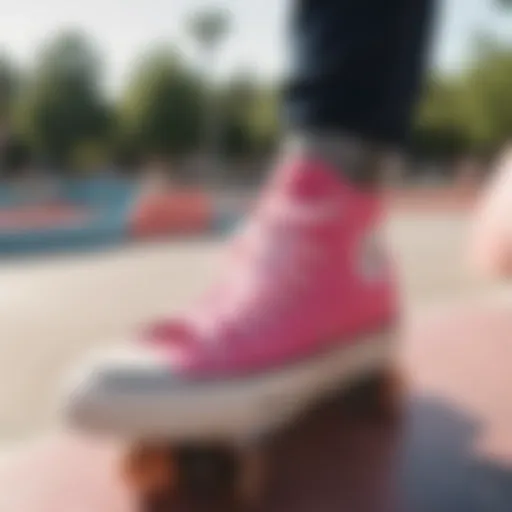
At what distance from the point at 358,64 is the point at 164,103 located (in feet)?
11.2

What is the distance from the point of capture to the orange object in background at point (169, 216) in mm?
1664

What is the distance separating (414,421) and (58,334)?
1.17 ft

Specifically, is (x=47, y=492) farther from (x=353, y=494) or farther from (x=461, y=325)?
(x=461, y=325)

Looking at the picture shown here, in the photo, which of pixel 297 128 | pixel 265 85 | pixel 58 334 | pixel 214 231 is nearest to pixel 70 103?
pixel 265 85

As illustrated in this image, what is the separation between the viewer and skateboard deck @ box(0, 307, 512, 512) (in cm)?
52

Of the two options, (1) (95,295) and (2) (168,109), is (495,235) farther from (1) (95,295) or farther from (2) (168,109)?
(2) (168,109)

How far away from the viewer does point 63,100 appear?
9.14 feet

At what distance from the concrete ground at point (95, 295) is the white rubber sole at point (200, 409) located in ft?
0.60

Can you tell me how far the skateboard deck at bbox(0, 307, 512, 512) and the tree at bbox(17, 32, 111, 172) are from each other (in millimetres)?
1847

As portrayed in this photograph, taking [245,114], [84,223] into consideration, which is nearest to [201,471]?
[84,223]

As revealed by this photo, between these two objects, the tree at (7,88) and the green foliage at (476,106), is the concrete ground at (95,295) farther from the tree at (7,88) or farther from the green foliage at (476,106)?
the green foliage at (476,106)

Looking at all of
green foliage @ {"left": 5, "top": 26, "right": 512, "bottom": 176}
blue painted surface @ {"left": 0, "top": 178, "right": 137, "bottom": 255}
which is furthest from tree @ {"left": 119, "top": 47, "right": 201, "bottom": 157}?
blue painted surface @ {"left": 0, "top": 178, "right": 137, "bottom": 255}

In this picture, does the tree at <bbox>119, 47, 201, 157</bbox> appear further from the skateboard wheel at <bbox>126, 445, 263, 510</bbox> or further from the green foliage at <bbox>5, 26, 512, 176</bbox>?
the skateboard wheel at <bbox>126, 445, 263, 510</bbox>

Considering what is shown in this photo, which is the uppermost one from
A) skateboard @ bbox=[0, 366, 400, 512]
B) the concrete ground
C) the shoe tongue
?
the shoe tongue
